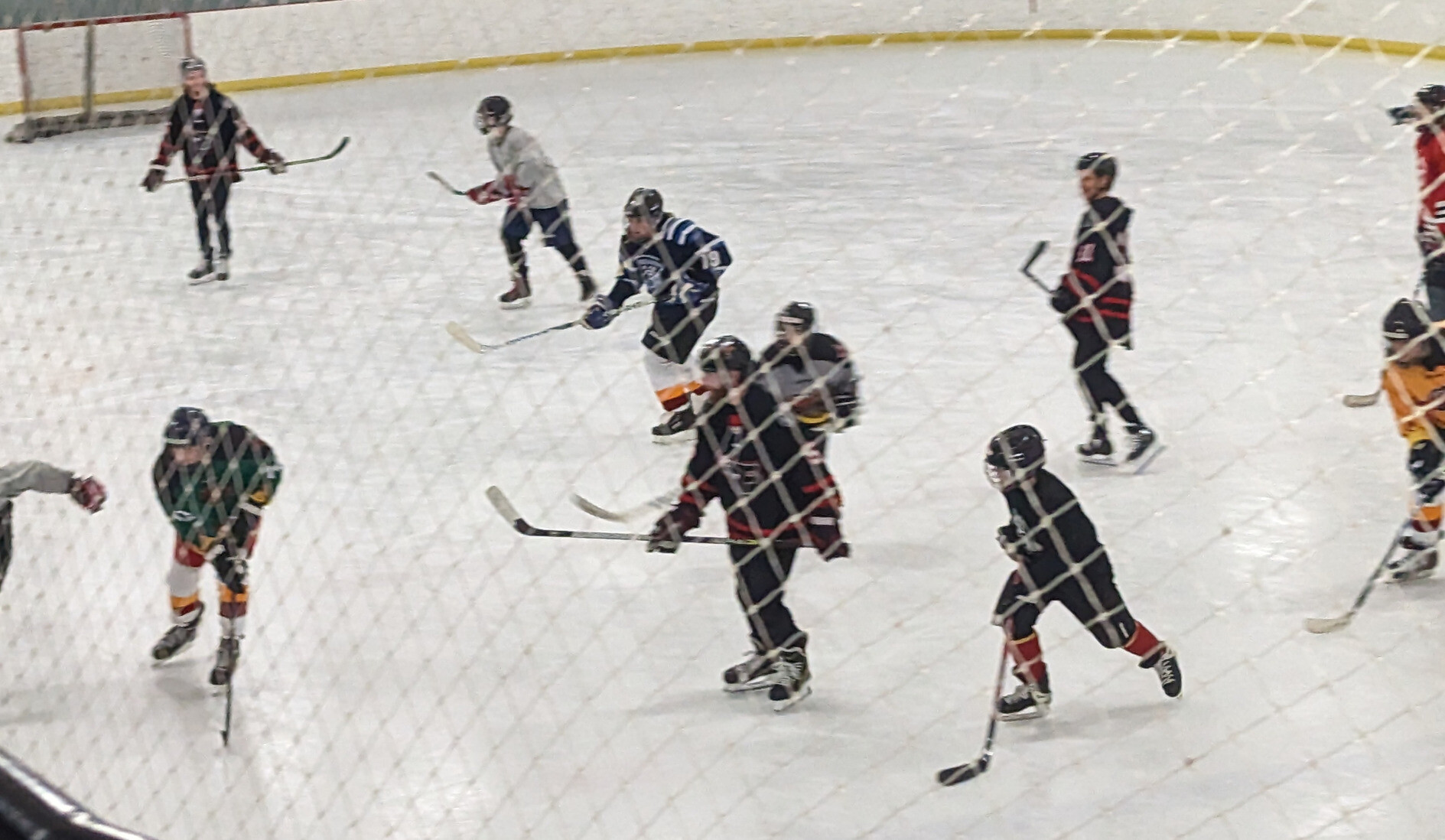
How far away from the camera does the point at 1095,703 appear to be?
3.23 metres

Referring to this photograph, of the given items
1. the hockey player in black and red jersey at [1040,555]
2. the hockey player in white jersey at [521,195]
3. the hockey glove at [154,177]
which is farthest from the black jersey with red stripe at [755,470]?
the hockey glove at [154,177]

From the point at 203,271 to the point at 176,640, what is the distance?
3653 mm

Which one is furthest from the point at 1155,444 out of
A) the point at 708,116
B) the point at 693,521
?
the point at 708,116

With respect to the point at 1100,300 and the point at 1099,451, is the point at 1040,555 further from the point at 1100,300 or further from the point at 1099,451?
the point at 1099,451

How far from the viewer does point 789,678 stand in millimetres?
3283

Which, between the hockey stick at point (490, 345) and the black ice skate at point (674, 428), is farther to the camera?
the hockey stick at point (490, 345)

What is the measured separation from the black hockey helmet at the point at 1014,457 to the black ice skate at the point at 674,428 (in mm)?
1758

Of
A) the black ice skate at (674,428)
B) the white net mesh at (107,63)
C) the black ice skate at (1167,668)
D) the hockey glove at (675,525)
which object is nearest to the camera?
the black ice skate at (1167,668)

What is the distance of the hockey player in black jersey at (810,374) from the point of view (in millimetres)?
3527

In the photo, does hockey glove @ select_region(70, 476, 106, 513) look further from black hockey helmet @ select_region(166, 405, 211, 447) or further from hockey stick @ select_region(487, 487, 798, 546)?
hockey stick @ select_region(487, 487, 798, 546)

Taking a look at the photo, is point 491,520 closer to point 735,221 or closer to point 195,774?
point 195,774

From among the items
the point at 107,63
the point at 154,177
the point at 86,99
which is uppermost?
the point at 154,177

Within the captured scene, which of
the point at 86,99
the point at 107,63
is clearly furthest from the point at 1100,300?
the point at 107,63

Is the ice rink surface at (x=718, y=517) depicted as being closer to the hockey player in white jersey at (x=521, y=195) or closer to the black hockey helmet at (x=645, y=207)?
the hockey player in white jersey at (x=521, y=195)
